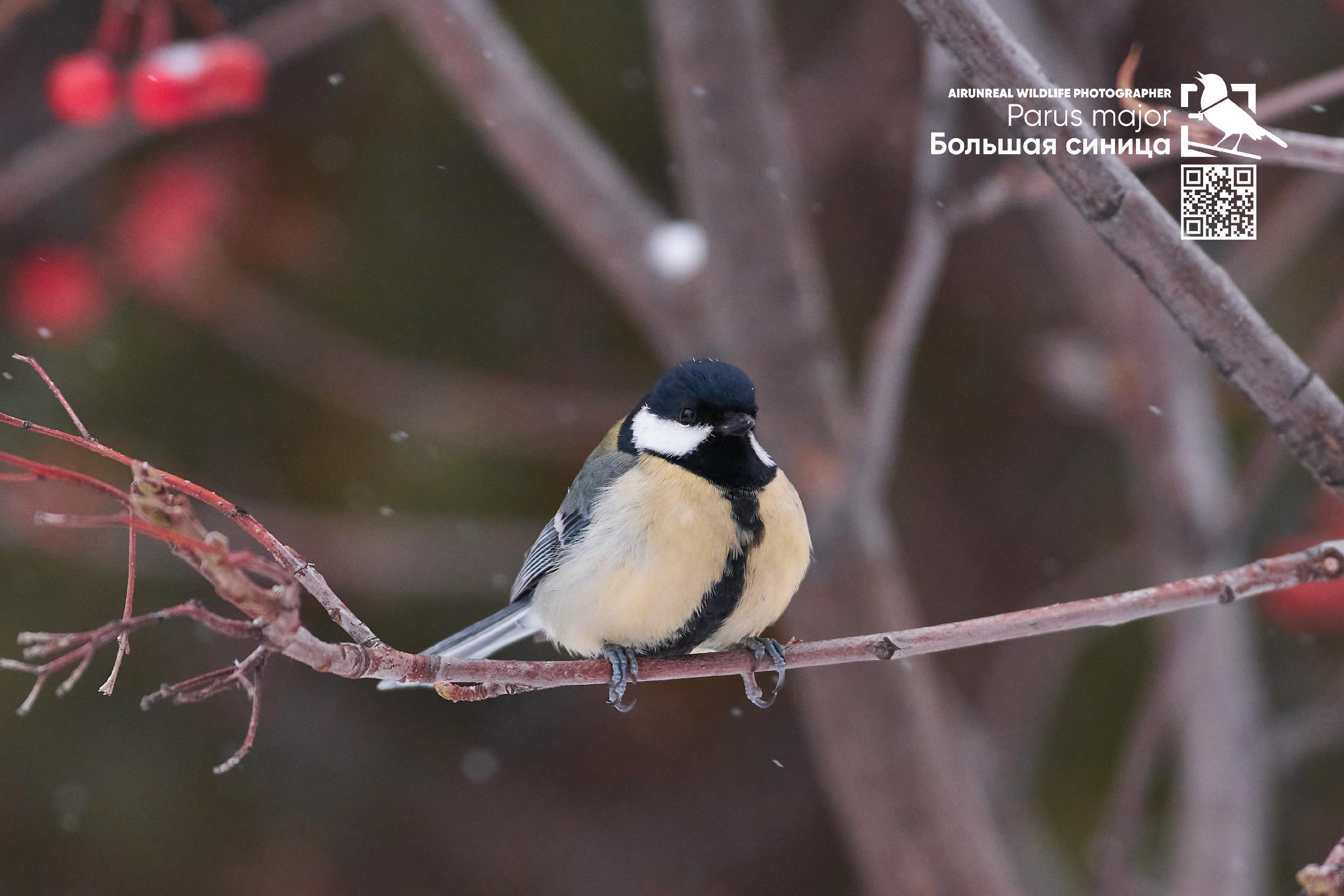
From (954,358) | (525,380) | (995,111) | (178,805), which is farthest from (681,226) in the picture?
(178,805)

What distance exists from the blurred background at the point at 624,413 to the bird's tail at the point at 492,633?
0.84 meters

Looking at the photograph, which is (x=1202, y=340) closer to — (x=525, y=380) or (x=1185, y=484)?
(x=1185, y=484)

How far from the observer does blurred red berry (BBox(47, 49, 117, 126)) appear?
2.38 meters

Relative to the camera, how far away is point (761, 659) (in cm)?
158

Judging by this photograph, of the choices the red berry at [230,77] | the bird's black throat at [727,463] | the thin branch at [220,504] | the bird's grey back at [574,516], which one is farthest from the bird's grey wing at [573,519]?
the red berry at [230,77]

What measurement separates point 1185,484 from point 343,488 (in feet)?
8.06

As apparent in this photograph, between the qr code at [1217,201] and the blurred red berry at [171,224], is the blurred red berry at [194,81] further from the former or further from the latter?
the qr code at [1217,201]

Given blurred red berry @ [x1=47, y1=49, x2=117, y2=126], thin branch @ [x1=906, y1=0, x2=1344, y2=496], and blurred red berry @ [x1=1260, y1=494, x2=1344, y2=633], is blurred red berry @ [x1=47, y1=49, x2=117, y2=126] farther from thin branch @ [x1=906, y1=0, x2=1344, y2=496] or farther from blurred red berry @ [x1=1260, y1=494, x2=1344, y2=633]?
blurred red berry @ [x1=1260, y1=494, x2=1344, y2=633]

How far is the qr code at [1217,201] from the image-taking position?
210 cm

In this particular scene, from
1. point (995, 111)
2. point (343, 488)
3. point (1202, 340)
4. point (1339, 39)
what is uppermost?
point (1339, 39)

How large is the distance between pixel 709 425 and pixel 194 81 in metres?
1.42

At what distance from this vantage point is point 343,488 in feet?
12.5

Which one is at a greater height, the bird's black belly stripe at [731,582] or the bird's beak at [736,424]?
the bird's beak at [736,424]

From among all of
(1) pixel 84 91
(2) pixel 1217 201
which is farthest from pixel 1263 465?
(1) pixel 84 91
